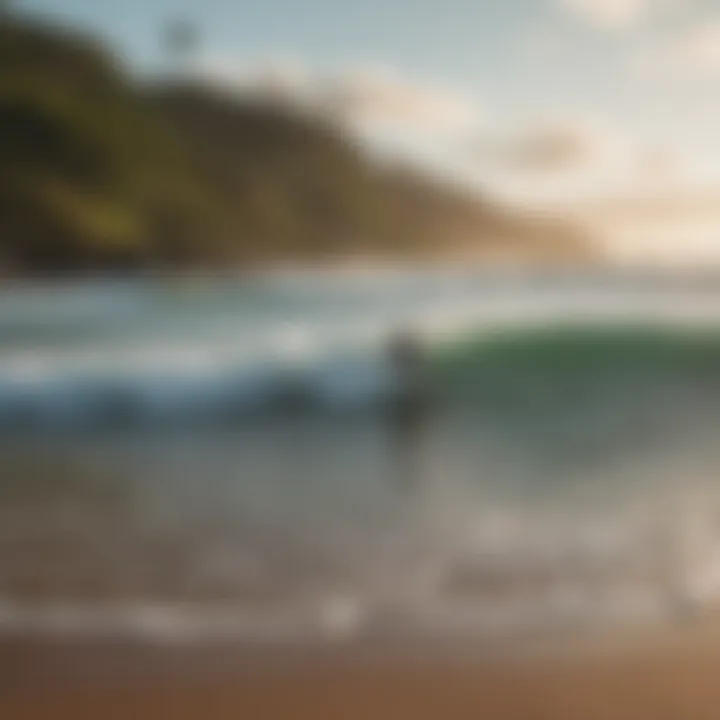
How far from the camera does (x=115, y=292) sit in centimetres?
139

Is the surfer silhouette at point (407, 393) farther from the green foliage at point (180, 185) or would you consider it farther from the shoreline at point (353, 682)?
the shoreline at point (353, 682)

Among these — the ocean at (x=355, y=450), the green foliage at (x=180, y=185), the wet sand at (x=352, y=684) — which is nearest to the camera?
the wet sand at (x=352, y=684)

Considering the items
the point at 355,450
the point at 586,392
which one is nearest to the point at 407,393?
the point at 355,450

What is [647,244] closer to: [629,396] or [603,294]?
[603,294]

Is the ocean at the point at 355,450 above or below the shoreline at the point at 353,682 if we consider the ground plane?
above

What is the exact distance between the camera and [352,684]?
3.46ft

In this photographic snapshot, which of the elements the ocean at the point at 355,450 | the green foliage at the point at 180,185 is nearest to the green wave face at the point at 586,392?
the ocean at the point at 355,450

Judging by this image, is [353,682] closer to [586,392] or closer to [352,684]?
[352,684]

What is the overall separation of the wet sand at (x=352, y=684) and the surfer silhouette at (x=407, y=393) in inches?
14.9

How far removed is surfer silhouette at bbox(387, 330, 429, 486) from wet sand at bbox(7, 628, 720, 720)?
38 centimetres

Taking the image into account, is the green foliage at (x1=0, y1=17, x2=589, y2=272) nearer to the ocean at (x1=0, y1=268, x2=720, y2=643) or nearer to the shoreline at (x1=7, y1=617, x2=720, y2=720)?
the ocean at (x1=0, y1=268, x2=720, y2=643)

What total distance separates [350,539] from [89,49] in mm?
720

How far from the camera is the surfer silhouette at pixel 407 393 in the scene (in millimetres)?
1412

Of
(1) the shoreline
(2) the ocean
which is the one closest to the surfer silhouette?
(2) the ocean
